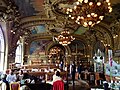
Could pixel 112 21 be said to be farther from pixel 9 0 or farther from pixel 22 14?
pixel 9 0

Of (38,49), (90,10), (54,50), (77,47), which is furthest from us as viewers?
(54,50)

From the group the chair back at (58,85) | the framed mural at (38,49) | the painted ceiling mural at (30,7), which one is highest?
the painted ceiling mural at (30,7)

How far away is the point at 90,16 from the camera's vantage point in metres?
8.59

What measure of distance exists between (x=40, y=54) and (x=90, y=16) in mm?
22419

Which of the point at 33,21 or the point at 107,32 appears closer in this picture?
the point at 33,21

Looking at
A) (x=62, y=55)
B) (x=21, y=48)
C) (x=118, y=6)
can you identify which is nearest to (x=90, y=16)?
(x=118, y=6)

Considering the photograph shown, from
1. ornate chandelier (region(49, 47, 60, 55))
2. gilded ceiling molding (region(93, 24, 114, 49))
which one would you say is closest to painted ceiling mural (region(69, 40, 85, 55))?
ornate chandelier (region(49, 47, 60, 55))

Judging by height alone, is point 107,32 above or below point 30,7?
below

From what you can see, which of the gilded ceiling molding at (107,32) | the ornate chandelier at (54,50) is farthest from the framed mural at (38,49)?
the gilded ceiling molding at (107,32)

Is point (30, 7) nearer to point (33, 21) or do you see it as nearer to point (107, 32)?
point (33, 21)

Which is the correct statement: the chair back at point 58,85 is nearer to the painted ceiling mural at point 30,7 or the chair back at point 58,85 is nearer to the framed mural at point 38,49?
the painted ceiling mural at point 30,7

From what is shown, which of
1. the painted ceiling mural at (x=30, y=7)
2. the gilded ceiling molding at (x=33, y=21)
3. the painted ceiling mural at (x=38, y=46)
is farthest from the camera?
the painted ceiling mural at (x=38, y=46)

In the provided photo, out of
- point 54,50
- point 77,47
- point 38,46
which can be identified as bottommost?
point 54,50

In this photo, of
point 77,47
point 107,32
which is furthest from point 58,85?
point 77,47
